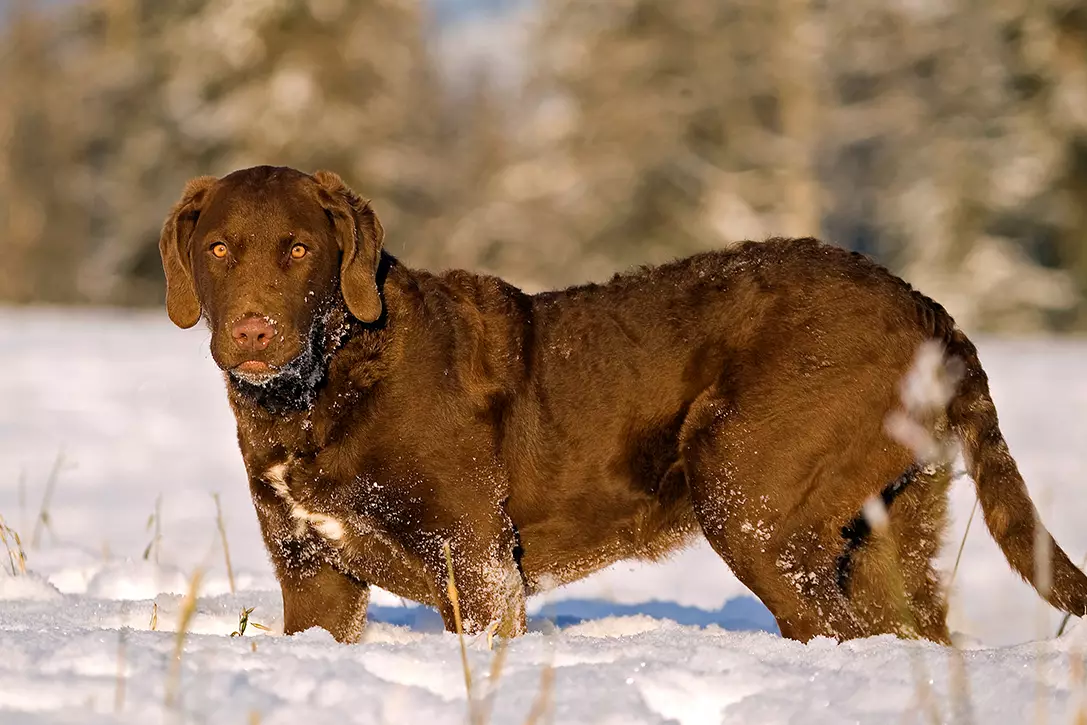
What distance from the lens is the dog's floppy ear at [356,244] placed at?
4.01 meters

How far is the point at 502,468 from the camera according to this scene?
4.02m

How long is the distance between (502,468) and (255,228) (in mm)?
1116

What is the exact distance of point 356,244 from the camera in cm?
408

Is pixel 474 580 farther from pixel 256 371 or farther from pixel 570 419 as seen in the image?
pixel 256 371

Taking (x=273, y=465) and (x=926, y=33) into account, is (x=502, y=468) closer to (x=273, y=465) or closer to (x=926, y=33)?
(x=273, y=465)

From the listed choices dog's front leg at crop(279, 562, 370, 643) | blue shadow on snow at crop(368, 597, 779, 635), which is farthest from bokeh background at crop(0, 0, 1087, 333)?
dog's front leg at crop(279, 562, 370, 643)

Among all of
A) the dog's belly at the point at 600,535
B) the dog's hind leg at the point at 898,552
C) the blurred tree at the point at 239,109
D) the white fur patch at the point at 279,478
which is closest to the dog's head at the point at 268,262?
the white fur patch at the point at 279,478

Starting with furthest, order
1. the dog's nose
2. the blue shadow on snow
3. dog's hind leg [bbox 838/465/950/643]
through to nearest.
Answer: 1. the blue shadow on snow
2. dog's hind leg [bbox 838/465/950/643]
3. the dog's nose

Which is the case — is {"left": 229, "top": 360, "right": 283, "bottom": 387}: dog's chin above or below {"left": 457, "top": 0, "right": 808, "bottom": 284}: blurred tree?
below

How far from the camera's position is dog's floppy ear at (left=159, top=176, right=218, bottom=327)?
4.22 metres

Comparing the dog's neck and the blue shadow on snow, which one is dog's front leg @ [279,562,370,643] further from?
the dog's neck

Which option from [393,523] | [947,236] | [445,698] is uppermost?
[947,236]

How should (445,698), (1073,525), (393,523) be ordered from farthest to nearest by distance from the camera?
1. (1073,525)
2. (393,523)
3. (445,698)

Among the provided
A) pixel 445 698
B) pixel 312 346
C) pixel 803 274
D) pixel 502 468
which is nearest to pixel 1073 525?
pixel 803 274
